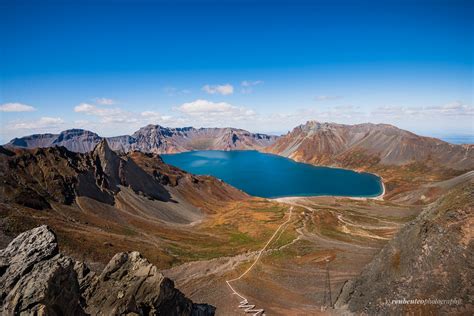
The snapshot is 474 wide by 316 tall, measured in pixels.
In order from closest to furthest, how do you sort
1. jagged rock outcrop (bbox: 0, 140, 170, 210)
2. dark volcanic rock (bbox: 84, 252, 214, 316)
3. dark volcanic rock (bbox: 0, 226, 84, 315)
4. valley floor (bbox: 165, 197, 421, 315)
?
dark volcanic rock (bbox: 0, 226, 84, 315)
dark volcanic rock (bbox: 84, 252, 214, 316)
valley floor (bbox: 165, 197, 421, 315)
jagged rock outcrop (bbox: 0, 140, 170, 210)

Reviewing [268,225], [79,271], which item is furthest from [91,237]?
[268,225]

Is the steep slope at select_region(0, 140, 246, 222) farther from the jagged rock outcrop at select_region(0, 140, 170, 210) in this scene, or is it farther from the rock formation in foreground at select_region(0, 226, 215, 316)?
the rock formation in foreground at select_region(0, 226, 215, 316)

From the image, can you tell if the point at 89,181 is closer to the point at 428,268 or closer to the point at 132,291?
the point at 132,291

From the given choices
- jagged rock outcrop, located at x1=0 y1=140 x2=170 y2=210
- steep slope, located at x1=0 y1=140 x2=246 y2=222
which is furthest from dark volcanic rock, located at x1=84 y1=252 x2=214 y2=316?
steep slope, located at x1=0 y1=140 x2=246 y2=222

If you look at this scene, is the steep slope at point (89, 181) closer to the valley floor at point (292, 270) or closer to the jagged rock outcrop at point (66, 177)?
the jagged rock outcrop at point (66, 177)

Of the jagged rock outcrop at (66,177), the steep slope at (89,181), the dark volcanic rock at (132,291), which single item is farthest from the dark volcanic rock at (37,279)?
the steep slope at (89,181)
